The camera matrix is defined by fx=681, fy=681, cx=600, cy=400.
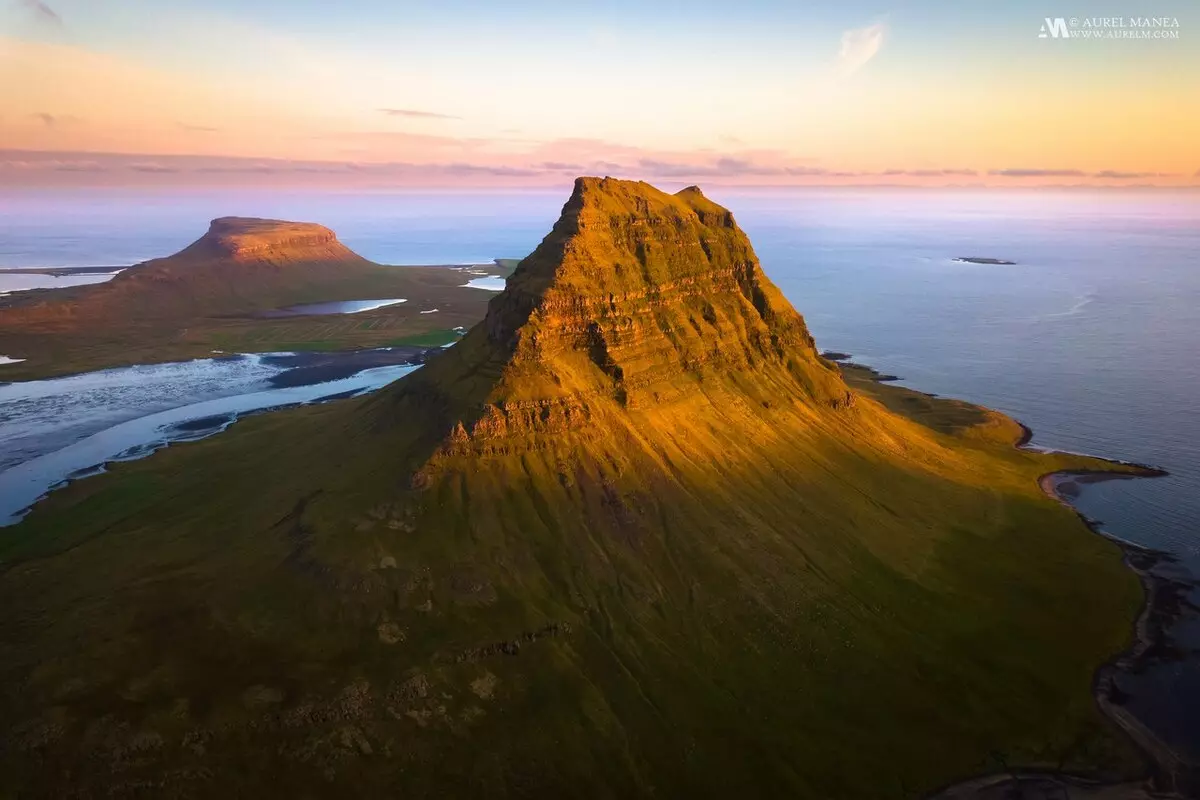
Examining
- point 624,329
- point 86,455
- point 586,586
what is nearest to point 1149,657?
point 586,586

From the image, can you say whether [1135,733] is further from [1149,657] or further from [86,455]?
[86,455]

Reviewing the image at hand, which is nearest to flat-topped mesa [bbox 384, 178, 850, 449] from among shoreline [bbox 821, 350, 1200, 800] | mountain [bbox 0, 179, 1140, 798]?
mountain [bbox 0, 179, 1140, 798]

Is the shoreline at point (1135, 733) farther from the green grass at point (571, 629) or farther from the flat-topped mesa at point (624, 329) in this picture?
the flat-topped mesa at point (624, 329)

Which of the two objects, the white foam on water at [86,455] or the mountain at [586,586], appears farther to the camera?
the white foam on water at [86,455]

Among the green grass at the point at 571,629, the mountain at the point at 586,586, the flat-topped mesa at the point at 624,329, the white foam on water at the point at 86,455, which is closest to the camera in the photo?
the green grass at the point at 571,629

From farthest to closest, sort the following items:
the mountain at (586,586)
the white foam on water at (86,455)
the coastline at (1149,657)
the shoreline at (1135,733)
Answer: the white foam on water at (86,455), the coastline at (1149,657), the mountain at (586,586), the shoreline at (1135,733)

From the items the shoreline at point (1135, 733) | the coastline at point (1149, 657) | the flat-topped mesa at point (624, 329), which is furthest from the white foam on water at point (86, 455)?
the coastline at point (1149, 657)

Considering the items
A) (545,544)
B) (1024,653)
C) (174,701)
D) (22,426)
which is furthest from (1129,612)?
(22,426)
